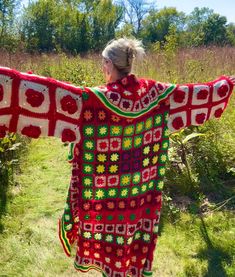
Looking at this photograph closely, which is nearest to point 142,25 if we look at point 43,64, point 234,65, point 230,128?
point 43,64

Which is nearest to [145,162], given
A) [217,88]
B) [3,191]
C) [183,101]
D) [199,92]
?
[183,101]

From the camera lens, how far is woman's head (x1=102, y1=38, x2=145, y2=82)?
6.63 ft

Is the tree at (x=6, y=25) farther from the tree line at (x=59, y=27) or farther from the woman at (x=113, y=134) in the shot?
the woman at (x=113, y=134)

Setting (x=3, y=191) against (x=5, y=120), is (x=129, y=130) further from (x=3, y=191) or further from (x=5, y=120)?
(x=3, y=191)

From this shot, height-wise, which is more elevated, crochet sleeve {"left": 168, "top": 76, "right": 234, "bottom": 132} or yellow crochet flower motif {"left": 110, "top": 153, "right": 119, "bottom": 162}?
crochet sleeve {"left": 168, "top": 76, "right": 234, "bottom": 132}

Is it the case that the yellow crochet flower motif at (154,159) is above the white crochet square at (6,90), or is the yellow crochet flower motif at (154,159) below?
below

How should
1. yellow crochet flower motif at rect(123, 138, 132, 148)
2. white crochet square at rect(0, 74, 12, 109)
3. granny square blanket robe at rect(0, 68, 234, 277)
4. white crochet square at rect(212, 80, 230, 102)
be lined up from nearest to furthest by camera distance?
white crochet square at rect(0, 74, 12, 109)
granny square blanket robe at rect(0, 68, 234, 277)
yellow crochet flower motif at rect(123, 138, 132, 148)
white crochet square at rect(212, 80, 230, 102)

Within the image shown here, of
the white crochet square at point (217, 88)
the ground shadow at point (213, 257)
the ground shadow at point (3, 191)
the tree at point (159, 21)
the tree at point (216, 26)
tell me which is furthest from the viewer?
the tree at point (159, 21)

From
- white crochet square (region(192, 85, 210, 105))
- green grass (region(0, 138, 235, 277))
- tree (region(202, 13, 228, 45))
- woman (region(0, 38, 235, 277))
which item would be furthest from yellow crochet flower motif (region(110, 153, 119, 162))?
tree (region(202, 13, 228, 45))

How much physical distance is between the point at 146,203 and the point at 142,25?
140 ft

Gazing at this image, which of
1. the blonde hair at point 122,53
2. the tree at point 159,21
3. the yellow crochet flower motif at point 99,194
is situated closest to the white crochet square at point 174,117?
the blonde hair at point 122,53

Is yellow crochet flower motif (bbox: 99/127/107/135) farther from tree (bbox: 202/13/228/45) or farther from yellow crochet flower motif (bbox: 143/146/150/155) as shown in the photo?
tree (bbox: 202/13/228/45)

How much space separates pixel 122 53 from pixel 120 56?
2 centimetres

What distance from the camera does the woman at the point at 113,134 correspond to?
195 centimetres
